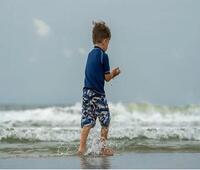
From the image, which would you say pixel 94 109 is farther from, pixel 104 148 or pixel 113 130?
pixel 113 130

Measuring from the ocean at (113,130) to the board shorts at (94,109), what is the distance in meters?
0.24

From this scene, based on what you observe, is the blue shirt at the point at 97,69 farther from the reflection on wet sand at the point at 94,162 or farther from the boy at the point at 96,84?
the reflection on wet sand at the point at 94,162

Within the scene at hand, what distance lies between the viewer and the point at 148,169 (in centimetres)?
511

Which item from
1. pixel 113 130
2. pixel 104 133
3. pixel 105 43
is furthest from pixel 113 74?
pixel 113 130

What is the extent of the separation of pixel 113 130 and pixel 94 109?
4614 millimetres

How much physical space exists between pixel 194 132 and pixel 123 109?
8.95 metres

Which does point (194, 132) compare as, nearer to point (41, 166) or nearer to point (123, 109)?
point (41, 166)

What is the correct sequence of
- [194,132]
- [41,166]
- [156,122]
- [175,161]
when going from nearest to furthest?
1. [41,166]
2. [175,161]
3. [194,132]
4. [156,122]

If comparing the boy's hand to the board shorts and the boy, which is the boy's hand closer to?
the boy

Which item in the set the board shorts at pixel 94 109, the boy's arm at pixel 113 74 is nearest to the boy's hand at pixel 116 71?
the boy's arm at pixel 113 74

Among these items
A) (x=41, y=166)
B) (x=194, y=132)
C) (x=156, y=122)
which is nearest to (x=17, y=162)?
(x=41, y=166)

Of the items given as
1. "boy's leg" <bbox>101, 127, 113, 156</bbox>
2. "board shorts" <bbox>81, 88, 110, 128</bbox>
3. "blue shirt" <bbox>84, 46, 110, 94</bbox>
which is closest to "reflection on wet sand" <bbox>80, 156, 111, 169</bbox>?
"boy's leg" <bbox>101, 127, 113, 156</bbox>

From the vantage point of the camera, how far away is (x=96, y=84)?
674 centimetres

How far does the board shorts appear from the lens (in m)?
6.75
